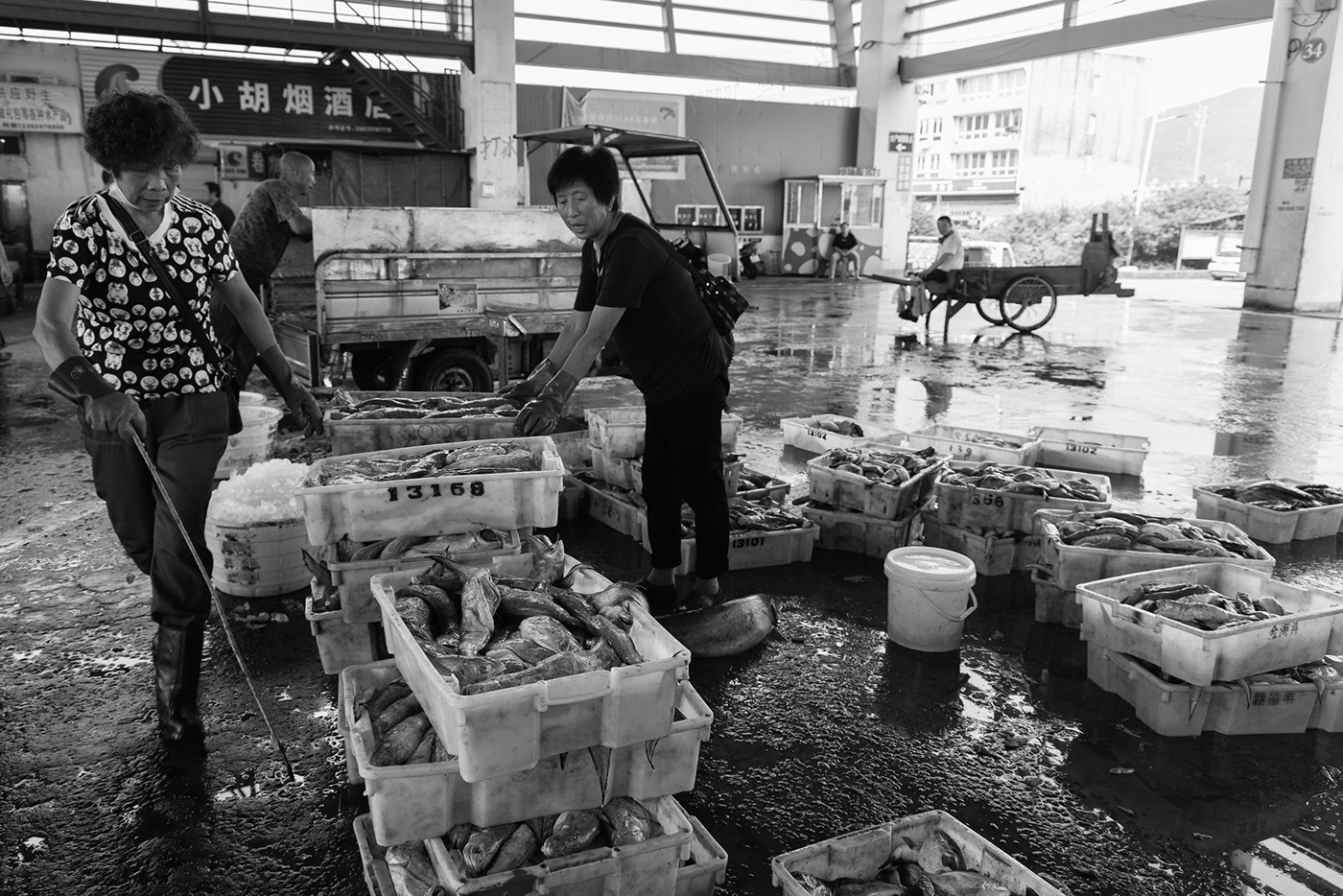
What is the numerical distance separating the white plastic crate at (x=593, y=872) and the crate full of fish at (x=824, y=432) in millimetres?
5008

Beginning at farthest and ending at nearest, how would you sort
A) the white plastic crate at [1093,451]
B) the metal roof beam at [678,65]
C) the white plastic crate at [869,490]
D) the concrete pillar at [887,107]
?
the concrete pillar at [887,107], the metal roof beam at [678,65], the white plastic crate at [1093,451], the white plastic crate at [869,490]

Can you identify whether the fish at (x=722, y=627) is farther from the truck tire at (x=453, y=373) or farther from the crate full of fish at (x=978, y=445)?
the truck tire at (x=453, y=373)

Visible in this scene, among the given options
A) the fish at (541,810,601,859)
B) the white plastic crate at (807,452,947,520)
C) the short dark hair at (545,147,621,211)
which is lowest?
the fish at (541,810,601,859)

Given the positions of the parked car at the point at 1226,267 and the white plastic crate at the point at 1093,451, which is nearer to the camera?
the white plastic crate at the point at 1093,451

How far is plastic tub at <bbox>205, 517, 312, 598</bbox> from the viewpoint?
4.48 metres

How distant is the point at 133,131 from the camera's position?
2.83 meters

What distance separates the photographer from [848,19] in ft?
101

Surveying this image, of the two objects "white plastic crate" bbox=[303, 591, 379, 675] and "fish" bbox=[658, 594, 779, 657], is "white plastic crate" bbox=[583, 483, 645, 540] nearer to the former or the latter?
"fish" bbox=[658, 594, 779, 657]

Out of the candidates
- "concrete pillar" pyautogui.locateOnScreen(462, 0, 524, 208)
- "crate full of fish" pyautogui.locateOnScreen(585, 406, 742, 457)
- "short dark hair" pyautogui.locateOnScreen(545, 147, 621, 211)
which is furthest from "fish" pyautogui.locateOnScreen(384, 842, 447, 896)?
"concrete pillar" pyautogui.locateOnScreen(462, 0, 524, 208)

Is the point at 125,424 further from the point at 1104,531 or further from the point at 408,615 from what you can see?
the point at 1104,531

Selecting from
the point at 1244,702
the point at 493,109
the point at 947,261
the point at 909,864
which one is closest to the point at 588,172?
the point at 909,864

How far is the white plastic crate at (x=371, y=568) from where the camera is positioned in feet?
10.7

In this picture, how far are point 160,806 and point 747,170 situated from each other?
92.6 ft

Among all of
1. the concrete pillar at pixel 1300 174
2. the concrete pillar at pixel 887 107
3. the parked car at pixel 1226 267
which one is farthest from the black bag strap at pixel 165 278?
the parked car at pixel 1226 267
